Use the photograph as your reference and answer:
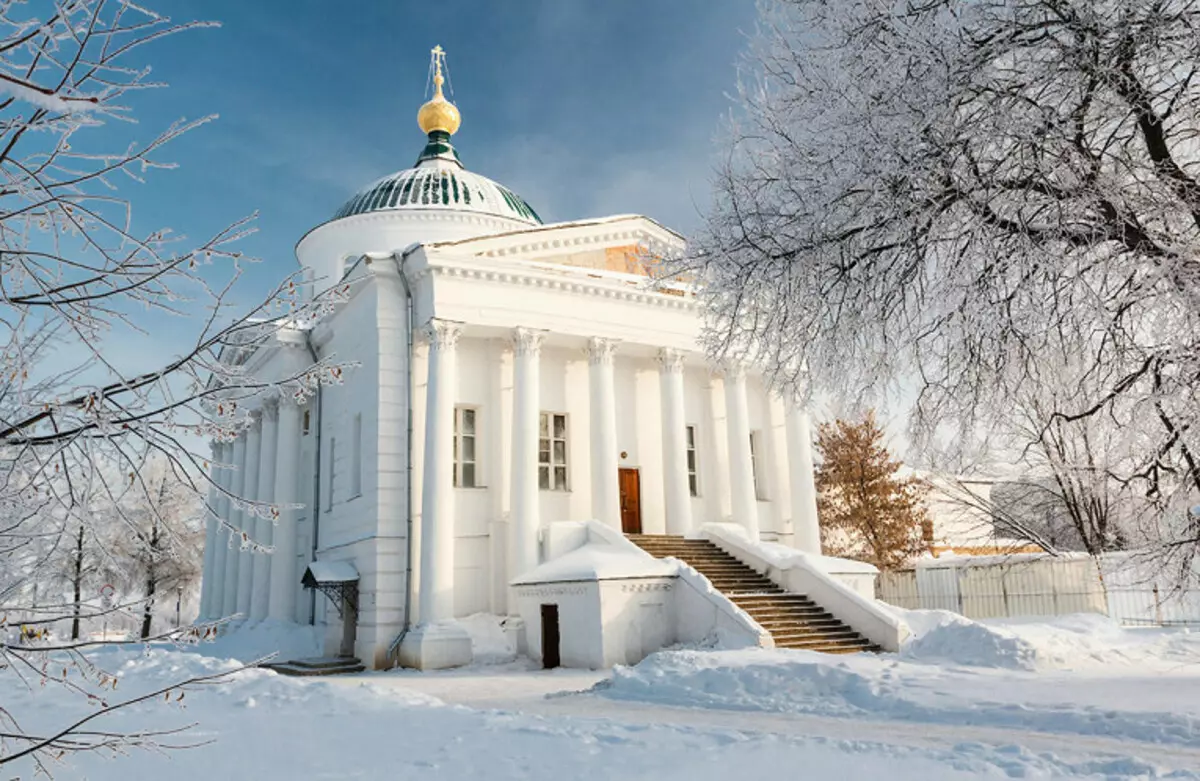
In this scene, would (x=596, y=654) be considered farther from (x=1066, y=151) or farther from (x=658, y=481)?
(x=1066, y=151)

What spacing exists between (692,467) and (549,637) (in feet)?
28.7

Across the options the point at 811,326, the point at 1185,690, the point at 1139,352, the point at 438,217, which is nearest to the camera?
the point at 1139,352

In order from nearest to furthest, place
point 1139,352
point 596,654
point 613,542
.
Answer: point 1139,352, point 596,654, point 613,542

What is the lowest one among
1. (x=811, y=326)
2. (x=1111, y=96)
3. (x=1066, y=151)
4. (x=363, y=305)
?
(x=811, y=326)

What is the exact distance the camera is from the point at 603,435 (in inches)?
890

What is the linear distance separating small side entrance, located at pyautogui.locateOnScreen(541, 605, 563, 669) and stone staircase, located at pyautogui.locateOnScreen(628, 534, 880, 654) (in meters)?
3.55

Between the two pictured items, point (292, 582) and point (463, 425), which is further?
point (292, 582)

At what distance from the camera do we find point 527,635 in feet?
63.3

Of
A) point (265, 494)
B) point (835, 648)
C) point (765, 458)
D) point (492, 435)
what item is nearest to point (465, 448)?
point (492, 435)

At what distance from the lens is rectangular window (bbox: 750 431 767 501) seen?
26.9 m

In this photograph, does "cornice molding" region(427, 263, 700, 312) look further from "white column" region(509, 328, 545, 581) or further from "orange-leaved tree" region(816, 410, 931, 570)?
"orange-leaved tree" region(816, 410, 931, 570)

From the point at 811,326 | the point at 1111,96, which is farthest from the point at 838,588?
the point at 1111,96

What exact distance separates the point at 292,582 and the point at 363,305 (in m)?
8.15

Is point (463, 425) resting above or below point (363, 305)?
below
